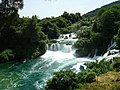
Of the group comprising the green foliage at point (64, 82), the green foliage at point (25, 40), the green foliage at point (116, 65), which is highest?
the green foliage at point (25, 40)

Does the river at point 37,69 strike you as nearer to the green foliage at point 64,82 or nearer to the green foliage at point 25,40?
the green foliage at point 25,40

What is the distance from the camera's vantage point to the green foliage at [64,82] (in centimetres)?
2051

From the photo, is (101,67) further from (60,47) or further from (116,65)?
(60,47)

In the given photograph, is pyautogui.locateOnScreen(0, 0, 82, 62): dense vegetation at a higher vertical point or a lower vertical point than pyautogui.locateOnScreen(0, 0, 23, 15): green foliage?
lower

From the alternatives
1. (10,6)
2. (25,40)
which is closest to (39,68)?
(25,40)

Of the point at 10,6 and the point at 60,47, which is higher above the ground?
the point at 10,6

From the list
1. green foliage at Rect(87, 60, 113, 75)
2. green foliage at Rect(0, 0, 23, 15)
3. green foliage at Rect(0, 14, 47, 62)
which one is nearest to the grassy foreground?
green foliage at Rect(87, 60, 113, 75)

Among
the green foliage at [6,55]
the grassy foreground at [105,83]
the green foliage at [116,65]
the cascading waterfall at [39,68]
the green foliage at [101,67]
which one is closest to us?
the grassy foreground at [105,83]

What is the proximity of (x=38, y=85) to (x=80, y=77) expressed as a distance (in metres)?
7.41

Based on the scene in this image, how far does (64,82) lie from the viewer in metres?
20.5

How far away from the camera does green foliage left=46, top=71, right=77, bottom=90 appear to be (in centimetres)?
2051

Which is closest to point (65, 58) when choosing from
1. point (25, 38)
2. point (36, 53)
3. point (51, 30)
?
point (36, 53)

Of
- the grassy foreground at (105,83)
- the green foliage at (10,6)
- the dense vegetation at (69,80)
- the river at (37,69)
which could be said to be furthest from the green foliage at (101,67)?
the green foliage at (10,6)

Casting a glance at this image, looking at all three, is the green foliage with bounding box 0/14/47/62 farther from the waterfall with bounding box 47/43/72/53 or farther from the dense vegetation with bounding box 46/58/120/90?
the dense vegetation with bounding box 46/58/120/90
